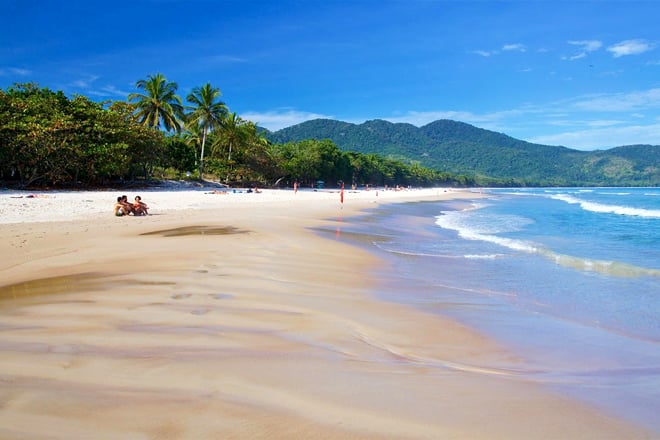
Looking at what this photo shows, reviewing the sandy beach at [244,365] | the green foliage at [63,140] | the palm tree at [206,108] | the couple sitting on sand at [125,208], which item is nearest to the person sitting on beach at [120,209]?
the couple sitting on sand at [125,208]

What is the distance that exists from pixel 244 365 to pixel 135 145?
36.0 metres

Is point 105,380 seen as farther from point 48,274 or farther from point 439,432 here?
point 48,274

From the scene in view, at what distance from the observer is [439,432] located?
2.54 m

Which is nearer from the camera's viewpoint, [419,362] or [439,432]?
[439,432]

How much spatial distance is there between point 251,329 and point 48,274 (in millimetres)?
3999

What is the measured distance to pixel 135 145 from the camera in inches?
1384

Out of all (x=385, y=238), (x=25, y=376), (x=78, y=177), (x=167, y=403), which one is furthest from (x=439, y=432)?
(x=78, y=177)

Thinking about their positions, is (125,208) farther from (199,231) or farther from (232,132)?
(232,132)

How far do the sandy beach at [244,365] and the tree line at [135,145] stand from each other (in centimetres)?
2582

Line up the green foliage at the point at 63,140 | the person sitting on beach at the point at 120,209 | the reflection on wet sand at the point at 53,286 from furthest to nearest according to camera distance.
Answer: the green foliage at the point at 63,140 < the person sitting on beach at the point at 120,209 < the reflection on wet sand at the point at 53,286

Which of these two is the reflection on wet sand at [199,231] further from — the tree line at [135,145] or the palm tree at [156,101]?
the palm tree at [156,101]

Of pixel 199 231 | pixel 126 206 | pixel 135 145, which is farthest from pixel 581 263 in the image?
pixel 135 145

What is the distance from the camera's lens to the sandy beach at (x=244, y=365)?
2.53m

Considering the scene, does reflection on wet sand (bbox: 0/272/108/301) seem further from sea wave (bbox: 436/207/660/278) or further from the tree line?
the tree line
